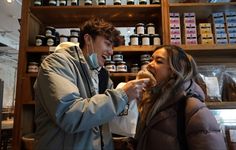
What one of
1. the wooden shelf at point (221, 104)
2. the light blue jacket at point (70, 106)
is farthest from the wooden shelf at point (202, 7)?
the light blue jacket at point (70, 106)

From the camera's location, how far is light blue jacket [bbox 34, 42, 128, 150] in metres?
0.89

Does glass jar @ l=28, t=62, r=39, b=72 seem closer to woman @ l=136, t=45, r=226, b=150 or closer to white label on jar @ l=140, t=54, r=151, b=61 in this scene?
white label on jar @ l=140, t=54, r=151, b=61

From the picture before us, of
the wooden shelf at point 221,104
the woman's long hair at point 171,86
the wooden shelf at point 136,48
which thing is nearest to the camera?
the woman's long hair at point 171,86

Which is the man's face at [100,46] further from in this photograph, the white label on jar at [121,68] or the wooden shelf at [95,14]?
the wooden shelf at [95,14]

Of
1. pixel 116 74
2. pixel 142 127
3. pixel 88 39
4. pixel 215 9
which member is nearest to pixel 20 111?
pixel 116 74

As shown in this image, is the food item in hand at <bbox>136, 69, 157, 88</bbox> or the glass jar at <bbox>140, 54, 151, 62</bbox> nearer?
the food item in hand at <bbox>136, 69, 157, 88</bbox>

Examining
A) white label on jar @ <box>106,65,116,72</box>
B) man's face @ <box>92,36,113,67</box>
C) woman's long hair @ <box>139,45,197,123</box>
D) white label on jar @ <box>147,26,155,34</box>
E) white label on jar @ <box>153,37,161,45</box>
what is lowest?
woman's long hair @ <box>139,45,197,123</box>

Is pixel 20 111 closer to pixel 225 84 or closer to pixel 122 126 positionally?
pixel 122 126

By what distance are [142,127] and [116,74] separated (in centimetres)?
75

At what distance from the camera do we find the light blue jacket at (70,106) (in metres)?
0.89

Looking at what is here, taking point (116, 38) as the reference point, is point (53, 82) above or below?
below

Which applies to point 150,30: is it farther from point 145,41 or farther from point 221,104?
point 221,104

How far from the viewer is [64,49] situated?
1.10 m

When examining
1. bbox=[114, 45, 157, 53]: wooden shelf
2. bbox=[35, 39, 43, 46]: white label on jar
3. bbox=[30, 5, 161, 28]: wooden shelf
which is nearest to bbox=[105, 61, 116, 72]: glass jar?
bbox=[114, 45, 157, 53]: wooden shelf
